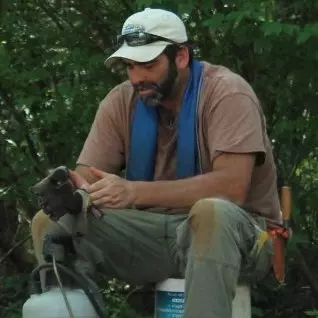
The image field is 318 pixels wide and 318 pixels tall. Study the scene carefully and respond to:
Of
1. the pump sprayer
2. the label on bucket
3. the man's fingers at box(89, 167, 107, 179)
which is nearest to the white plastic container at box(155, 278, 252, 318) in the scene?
the label on bucket

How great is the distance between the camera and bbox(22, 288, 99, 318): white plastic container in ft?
11.3

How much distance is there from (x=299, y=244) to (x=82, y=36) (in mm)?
1663

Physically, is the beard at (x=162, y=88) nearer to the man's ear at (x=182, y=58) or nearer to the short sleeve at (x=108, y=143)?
the man's ear at (x=182, y=58)

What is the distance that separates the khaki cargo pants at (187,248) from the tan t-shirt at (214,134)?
0.63 feet

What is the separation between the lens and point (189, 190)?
11.7ft

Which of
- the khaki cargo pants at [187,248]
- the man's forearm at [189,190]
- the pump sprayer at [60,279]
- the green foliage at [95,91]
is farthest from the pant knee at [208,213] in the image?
the green foliage at [95,91]

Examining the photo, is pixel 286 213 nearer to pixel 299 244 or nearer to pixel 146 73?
pixel 146 73

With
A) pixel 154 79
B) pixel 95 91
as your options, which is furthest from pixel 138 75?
pixel 95 91

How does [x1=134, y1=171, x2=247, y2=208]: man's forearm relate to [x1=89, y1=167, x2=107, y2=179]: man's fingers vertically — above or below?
below

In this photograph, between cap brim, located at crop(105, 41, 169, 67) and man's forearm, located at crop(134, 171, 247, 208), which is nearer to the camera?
man's forearm, located at crop(134, 171, 247, 208)

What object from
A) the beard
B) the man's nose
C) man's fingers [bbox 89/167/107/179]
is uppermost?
the man's nose

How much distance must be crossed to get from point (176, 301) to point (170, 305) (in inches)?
1.2

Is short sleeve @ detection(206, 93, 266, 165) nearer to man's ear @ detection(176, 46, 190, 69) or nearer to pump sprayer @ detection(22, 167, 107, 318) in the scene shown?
man's ear @ detection(176, 46, 190, 69)

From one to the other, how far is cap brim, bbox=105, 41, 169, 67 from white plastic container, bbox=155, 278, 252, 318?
85cm
